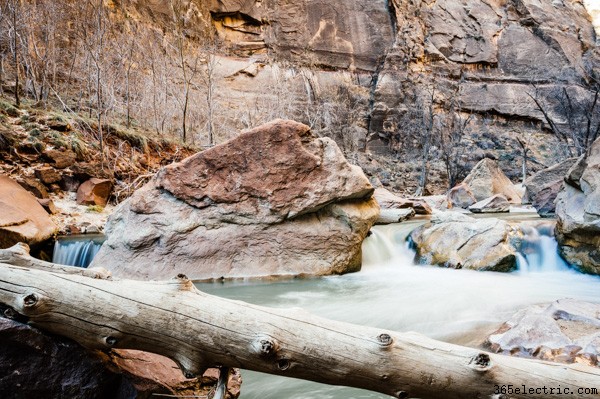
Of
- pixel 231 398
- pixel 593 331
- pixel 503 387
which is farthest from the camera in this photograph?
pixel 593 331

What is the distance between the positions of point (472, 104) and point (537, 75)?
752 centimetres

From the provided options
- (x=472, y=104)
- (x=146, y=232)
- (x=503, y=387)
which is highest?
(x=503, y=387)

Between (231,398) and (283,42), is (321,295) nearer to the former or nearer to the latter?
(231,398)

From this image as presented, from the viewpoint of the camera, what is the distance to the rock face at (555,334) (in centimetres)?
270

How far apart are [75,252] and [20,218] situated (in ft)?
3.41

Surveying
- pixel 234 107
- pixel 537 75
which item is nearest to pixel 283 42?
pixel 234 107

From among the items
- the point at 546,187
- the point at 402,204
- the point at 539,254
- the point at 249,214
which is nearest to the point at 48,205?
the point at 249,214

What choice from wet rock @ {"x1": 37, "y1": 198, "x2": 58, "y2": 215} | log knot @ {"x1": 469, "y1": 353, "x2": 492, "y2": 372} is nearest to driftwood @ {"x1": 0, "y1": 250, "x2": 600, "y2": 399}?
log knot @ {"x1": 469, "y1": 353, "x2": 492, "y2": 372}

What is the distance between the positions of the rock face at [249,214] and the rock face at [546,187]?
23.7 feet

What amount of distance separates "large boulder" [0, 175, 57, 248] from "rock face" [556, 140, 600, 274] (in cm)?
877

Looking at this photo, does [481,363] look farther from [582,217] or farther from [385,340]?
[582,217]

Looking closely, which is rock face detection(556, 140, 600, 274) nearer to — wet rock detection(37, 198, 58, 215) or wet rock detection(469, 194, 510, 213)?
wet rock detection(469, 194, 510, 213)

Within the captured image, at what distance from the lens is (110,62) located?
50.3ft

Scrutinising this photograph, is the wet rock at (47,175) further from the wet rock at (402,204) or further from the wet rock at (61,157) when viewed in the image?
the wet rock at (402,204)
